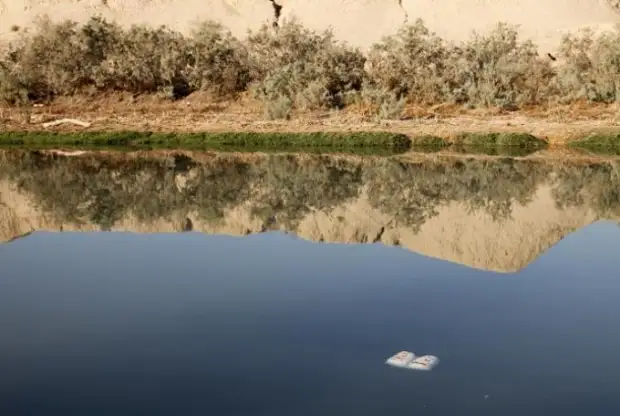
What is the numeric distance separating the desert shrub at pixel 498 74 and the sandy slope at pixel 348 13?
61.4 feet

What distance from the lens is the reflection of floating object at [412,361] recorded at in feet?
25.1

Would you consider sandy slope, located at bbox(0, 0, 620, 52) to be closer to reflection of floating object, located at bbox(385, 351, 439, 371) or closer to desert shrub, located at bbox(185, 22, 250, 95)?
desert shrub, located at bbox(185, 22, 250, 95)

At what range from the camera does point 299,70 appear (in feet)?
102

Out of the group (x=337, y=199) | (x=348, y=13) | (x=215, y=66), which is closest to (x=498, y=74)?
(x=215, y=66)

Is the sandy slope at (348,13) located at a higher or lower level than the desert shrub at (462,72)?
higher

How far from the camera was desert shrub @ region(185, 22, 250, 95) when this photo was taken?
107 ft

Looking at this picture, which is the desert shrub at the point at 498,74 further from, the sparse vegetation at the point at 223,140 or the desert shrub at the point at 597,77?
the sparse vegetation at the point at 223,140

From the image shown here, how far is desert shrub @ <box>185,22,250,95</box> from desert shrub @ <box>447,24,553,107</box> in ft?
23.3

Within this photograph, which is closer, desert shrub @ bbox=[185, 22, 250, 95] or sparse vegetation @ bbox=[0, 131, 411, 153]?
sparse vegetation @ bbox=[0, 131, 411, 153]

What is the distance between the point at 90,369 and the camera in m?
7.81

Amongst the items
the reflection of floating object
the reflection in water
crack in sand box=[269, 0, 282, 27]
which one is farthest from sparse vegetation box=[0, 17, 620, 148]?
the reflection of floating object

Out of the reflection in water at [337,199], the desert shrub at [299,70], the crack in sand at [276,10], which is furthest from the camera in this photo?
the crack in sand at [276,10]

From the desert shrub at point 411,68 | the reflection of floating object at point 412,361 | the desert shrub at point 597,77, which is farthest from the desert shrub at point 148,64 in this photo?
the reflection of floating object at point 412,361

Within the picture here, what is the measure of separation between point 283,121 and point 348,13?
25.6 m
